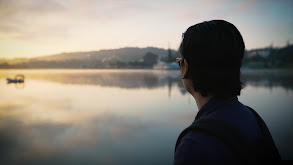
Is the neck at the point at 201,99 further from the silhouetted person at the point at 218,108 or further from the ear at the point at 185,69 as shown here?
the ear at the point at 185,69

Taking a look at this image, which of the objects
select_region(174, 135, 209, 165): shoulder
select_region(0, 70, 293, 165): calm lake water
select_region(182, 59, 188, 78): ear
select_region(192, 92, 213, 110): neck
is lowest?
select_region(0, 70, 293, 165): calm lake water

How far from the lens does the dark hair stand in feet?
3.62

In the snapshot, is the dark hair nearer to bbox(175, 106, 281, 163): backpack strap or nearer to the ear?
the ear

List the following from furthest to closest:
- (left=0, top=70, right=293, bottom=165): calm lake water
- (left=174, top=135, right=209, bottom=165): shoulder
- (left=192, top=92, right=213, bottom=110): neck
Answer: (left=0, top=70, right=293, bottom=165): calm lake water, (left=192, top=92, right=213, bottom=110): neck, (left=174, top=135, right=209, bottom=165): shoulder

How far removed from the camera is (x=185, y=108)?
8812 mm

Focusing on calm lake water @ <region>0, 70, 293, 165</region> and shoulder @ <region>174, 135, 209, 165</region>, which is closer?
shoulder @ <region>174, 135, 209, 165</region>

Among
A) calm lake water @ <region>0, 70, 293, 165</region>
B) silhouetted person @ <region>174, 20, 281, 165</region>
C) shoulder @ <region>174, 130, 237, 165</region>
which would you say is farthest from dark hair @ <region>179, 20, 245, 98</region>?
calm lake water @ <region>0, 70, 293, 165</region>

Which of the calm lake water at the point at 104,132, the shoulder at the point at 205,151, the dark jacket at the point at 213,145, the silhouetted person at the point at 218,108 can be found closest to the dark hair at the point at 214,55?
the silhouetted person at the point at 218,108

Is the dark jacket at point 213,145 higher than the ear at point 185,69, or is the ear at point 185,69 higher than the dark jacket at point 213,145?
the ear at point 185,69

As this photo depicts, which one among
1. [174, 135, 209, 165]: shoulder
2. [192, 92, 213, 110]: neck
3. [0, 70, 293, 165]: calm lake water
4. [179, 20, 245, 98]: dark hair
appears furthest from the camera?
[0, 70, 293, 165]: calm lake water

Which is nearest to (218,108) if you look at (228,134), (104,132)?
(228,134)

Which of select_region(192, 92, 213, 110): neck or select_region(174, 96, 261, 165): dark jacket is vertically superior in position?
select_region(192, 92, 213, 110): neck

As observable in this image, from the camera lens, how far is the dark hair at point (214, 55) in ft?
3.62

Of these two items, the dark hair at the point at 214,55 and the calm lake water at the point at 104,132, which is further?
the calm lake water at the point at 104,132
